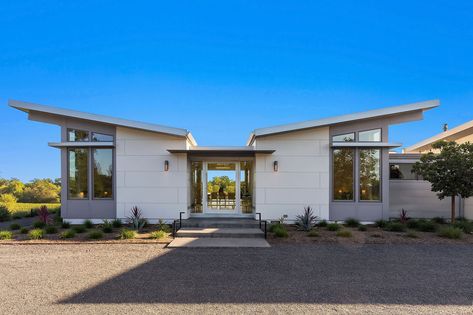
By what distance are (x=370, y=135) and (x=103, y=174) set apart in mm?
10342

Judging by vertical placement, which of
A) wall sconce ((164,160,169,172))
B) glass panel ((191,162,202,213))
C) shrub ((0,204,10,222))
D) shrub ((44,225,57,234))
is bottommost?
shrub ((0,204,10,222))

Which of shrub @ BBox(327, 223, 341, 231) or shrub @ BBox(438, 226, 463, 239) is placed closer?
shrub @ BBox(438, 226, 463, 239)

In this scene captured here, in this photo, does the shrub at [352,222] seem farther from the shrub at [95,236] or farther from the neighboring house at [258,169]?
the shrub at [95,236]

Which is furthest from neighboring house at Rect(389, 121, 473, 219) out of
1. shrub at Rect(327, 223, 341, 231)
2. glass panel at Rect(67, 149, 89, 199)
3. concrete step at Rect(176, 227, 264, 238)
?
glass panel at Rect(67, 149, 89, 199)

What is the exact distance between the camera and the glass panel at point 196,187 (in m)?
11.3

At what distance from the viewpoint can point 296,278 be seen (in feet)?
16.5

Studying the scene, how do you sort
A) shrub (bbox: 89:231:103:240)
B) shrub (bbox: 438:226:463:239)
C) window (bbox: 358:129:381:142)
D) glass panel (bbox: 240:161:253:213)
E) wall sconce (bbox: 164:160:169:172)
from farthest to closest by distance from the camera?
glass panel (bbox: 240:161:253:213) < window (bbox: 358:129:381:142) < wall sconce (bbox: 164:160:169:172) < shrub (bbox: 438:226:463:239) < shrub (bbox: 89:231:103:240)

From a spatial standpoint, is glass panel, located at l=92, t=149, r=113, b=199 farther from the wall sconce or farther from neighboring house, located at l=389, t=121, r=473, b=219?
neighboring house, located at l=389, t=121, r=473, b=219

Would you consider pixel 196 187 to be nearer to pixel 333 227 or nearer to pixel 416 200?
pixel 333 227

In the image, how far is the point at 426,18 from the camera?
1549cm

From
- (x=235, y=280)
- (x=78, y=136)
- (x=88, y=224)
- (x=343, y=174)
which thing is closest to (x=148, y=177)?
(x=88, y=224)

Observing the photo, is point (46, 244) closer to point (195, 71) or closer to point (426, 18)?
point (195, 71)

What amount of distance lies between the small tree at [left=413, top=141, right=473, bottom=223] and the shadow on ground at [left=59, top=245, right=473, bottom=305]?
3.17m

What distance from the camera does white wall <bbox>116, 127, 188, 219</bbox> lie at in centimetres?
1027
